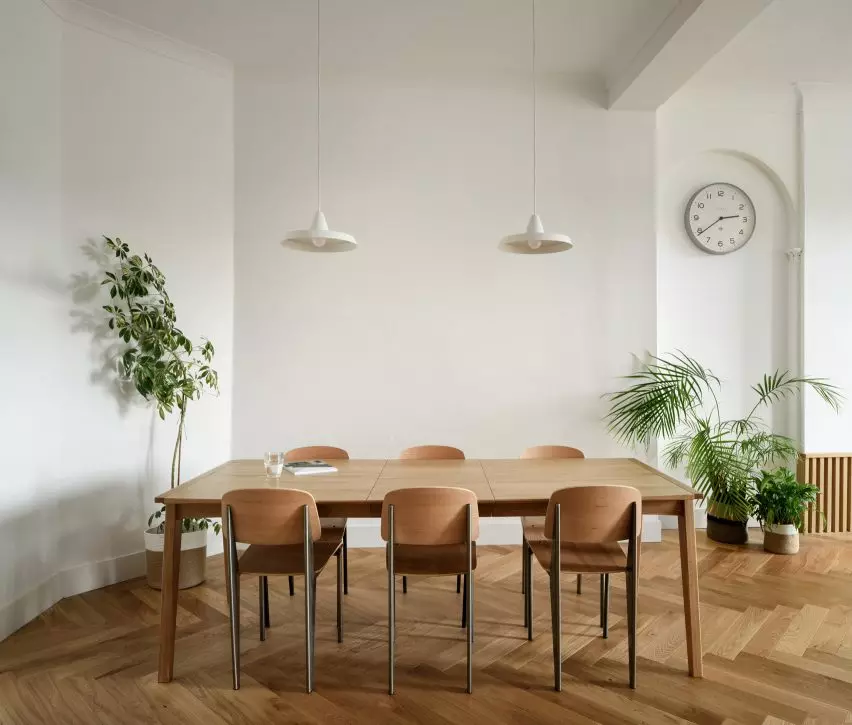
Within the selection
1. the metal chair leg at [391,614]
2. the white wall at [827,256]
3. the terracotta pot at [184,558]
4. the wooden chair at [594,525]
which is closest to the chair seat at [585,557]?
the wooden chair at [594,525]

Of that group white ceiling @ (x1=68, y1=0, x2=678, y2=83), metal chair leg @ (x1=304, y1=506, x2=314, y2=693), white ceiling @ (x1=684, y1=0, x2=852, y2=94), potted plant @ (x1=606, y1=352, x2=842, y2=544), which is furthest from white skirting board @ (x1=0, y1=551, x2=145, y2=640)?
white ceiling @ (x1=684, y1=0, x2=852, y2=94)

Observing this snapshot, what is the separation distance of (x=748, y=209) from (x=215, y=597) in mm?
5043

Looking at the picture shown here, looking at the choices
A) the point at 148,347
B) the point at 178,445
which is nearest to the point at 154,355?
the point at 148,347

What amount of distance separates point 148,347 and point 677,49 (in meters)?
3.83

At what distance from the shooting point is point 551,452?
3.62m

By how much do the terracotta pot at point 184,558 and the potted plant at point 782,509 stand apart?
155 inches

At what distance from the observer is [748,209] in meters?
5.00

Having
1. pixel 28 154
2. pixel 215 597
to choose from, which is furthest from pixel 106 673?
pixel 28 154

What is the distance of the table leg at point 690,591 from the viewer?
255cm

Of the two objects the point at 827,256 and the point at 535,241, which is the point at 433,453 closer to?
the point at 535,241

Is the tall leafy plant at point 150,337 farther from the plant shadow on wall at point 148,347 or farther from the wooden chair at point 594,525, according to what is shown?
the wooden chair at point 594,525

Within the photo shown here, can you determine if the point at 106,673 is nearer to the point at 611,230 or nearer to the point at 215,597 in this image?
the point at 215,597

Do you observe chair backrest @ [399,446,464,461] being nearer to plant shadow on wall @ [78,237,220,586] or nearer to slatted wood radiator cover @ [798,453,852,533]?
plant shadow on wall @ [78,237,220,586]

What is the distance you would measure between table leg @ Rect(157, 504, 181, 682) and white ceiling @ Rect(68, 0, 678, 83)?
3.12 m
